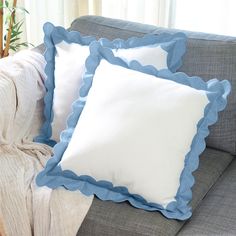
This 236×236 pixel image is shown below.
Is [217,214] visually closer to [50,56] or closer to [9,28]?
[50,56]

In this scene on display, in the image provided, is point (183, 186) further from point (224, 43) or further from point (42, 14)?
point (42, 14)

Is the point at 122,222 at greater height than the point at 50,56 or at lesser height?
lesser

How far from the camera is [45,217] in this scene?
1.55 m

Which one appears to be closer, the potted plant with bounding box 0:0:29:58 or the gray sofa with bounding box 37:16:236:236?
the gray sofa with bounding box 37:16:236:236

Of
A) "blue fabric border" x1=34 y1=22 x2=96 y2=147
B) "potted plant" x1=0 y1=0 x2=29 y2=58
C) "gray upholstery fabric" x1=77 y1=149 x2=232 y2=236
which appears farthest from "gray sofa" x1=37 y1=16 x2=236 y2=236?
"potted plant" x1=0 y1=0 x2=29 y2=58

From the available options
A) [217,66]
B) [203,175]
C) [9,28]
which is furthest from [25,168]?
[9,28]

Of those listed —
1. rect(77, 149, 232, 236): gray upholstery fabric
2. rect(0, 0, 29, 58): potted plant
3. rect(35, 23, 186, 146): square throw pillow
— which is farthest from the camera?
rect(0, 0, 29, 58): potted plant

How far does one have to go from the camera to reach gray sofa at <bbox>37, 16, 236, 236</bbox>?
1.51 meters

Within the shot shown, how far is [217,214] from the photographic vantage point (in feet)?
5.14

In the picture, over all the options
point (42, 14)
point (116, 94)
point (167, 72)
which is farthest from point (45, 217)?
point (42, 14)

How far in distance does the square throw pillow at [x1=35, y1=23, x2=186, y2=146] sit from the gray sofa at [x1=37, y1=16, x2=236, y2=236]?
0.09 meters

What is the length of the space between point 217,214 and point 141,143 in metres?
0.30

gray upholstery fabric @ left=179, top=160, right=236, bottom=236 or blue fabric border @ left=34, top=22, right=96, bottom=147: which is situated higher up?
blue fabric border @ left=34, top=22, right=96, bottom=147

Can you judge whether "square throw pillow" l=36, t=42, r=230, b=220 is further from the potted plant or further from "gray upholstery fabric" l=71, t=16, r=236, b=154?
the potted plant
